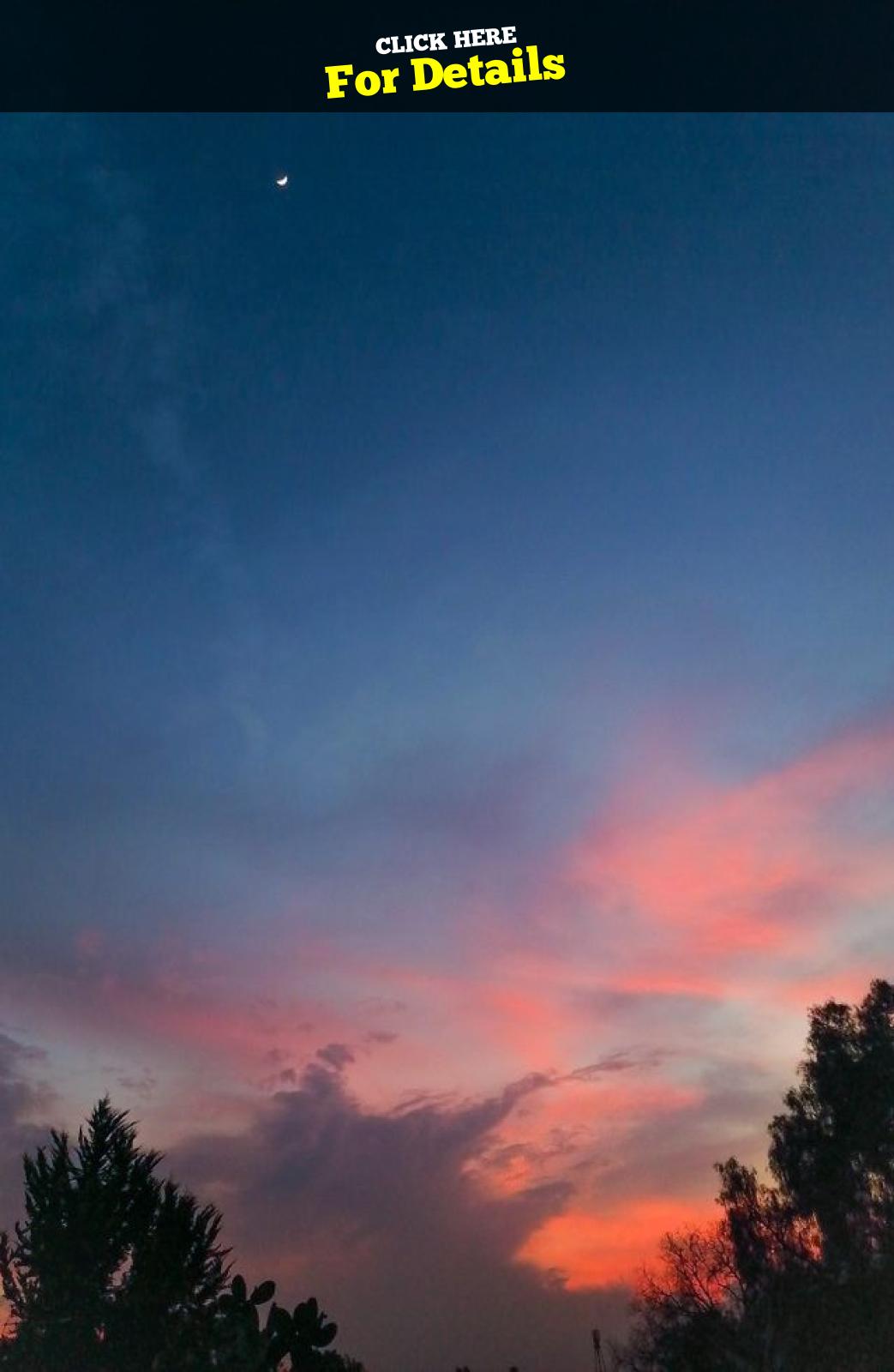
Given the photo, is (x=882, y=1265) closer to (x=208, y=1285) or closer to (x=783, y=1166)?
(x=783, y=1166)

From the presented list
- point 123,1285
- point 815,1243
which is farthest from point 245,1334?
point 815,1243

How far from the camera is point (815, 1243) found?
50344mm

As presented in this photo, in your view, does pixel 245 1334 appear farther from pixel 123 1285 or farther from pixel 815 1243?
pixel 815 1243

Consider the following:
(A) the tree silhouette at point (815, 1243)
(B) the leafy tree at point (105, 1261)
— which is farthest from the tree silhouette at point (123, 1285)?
(A) the tree silhouette at point (815, 1243)

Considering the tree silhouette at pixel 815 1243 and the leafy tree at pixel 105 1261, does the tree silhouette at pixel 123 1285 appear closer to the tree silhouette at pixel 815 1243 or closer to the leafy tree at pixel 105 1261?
the leafy tree at pixel 105 1261

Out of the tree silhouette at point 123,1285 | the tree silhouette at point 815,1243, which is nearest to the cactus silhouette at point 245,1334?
the tree silhouette at point 123,1285

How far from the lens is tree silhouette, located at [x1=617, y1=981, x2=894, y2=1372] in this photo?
47.1m

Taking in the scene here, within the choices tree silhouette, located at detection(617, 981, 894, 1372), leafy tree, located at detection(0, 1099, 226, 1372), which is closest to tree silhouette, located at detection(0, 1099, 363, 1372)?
leafy tree, located at detection(0, 1099, 226, 1372)

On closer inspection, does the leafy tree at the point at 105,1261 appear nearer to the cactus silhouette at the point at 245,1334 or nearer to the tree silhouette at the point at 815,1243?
the cactus silhouette at the point at 245,1334

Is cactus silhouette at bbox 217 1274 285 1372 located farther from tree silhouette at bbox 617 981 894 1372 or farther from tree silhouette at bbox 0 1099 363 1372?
tree silhouette at bbox 617 981 894 1372

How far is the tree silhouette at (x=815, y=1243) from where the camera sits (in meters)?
47.1

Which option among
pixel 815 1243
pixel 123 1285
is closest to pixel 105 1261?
pixel 123 1285

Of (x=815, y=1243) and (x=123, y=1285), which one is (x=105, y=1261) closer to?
(x=123, y=1285)
